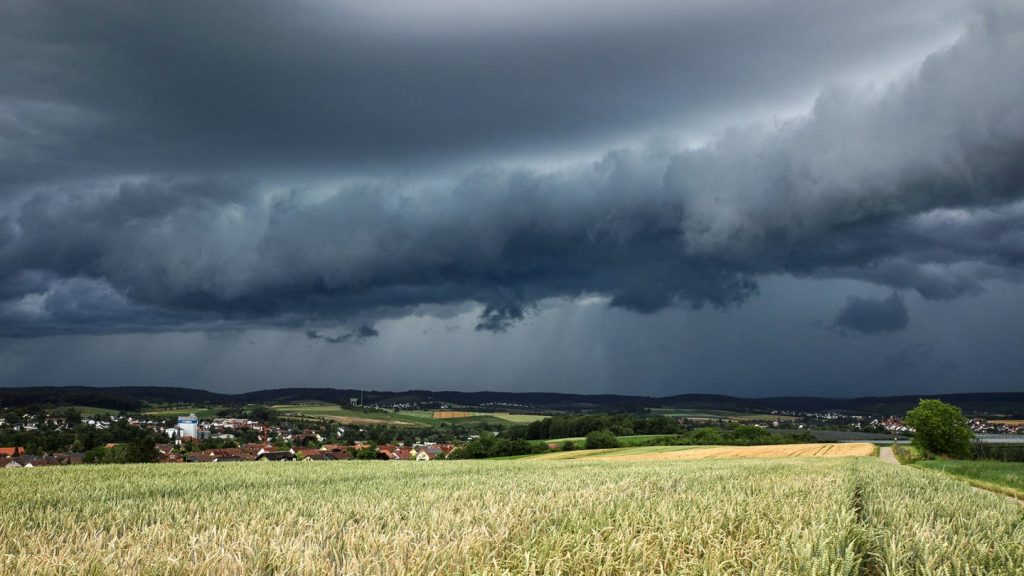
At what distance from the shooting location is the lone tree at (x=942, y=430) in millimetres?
70062

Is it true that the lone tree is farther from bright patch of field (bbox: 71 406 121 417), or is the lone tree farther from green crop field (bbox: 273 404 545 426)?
bright patch of field (bbox: 71 406 121 417)

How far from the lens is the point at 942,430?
2746 inches

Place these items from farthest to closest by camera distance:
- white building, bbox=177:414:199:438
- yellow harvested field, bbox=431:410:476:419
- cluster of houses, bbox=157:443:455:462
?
yellow harvested field, bbox=431:410:476:419 < white building, bbox=177:414:199:438 < cluster of houses, bbox=157:443:455:462

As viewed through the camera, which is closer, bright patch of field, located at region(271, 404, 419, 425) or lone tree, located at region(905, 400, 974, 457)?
lone tree, located at region(905, 400, 974, 457)

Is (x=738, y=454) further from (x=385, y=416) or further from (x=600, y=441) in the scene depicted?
(x=385, y=416)

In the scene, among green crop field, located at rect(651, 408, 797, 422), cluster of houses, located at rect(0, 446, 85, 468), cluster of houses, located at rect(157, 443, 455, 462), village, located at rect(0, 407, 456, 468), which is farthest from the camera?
green crop field, located at rect(651, 408, 797, 422)

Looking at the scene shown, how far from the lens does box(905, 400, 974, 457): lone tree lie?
7006cm

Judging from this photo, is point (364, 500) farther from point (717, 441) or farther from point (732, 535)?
point (717, 441)

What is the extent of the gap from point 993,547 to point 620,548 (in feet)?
13.3

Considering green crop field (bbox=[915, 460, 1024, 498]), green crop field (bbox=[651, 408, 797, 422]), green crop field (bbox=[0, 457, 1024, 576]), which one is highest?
green crop field (bbox=[0, 457, 1024, 576])

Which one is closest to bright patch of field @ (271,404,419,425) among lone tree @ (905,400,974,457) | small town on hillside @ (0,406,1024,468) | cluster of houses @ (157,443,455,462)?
small town on hillside @ (0,406,1024,468)

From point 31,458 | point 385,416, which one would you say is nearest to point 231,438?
point 31,458

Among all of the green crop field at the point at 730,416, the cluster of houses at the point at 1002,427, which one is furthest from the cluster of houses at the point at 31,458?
the cluster of houses at the point at 1002,427

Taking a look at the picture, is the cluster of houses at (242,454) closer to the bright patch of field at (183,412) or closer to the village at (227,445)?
the village at (227,445)
